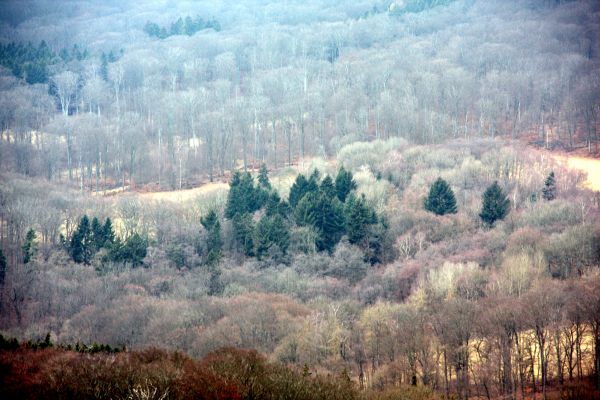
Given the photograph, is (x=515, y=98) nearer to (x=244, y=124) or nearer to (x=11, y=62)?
(x=244, y=124)

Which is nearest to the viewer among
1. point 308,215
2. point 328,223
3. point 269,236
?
point 269,236

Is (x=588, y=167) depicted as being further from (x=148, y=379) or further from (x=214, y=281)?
(x=148, y=379)

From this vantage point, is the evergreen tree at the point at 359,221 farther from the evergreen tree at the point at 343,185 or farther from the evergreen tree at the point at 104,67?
the evergreen tree at the point at 104,67

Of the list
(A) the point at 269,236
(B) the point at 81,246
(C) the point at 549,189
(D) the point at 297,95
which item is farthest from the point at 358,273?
(D) the point at 297,95

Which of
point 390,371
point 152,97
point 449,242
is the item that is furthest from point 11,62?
point 390,371

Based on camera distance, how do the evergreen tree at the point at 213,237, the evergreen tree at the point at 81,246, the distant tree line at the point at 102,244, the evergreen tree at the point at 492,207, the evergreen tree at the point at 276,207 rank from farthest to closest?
1. the evergreen tree at the point at 276,207
2. the evergreen tree at the point at 81,246
3. the evergreen tree at the point at 492,207
4. the distant tree line at the point at 102,244
5. the evergreen tree at the point at 213,237

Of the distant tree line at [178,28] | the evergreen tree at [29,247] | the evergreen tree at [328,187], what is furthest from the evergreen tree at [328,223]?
the distant tree line at [178,28]
